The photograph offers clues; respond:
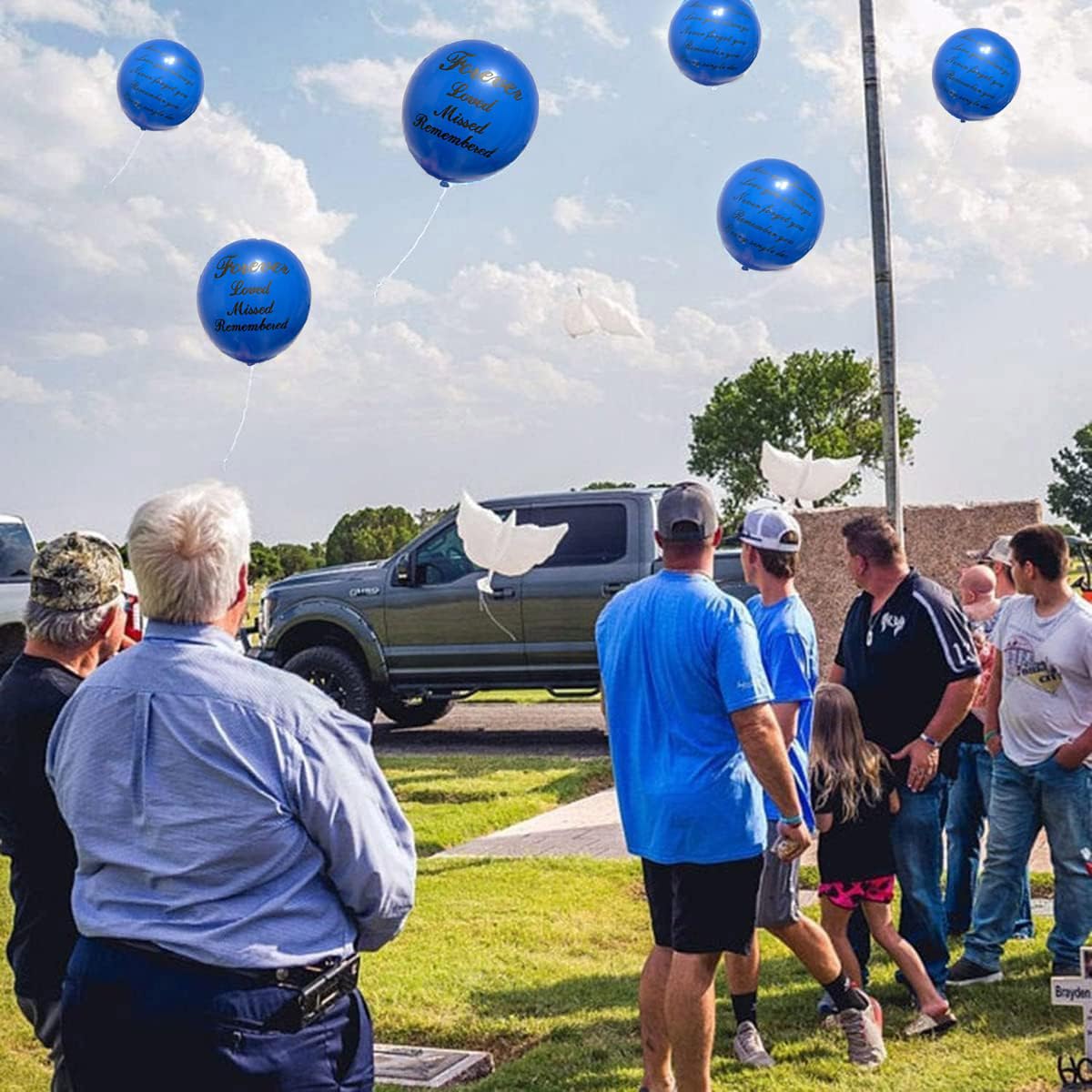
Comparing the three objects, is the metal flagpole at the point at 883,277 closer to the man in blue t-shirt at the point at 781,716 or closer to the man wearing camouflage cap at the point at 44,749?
the man in blue t-shirt at the point at 781,716

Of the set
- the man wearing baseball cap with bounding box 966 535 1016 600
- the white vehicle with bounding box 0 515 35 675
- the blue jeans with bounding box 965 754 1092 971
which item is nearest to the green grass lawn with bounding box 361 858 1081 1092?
the blue jeans with bounding box 965 754 1092 971

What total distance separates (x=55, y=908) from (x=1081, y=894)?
3.71 m

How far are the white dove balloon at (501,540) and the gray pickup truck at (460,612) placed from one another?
98 centimetres

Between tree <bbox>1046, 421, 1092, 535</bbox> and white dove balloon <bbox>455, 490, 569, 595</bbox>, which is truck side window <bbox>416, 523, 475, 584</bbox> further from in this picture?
tree <bbox>1046, 421, 1092, 535</bbox>

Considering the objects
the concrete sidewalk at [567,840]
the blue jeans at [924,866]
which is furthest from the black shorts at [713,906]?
the concrete sidewalk at [567,840]

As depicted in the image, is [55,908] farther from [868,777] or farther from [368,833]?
[868,777]

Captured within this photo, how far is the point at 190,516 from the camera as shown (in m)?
2.60

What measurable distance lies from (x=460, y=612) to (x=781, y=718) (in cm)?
843

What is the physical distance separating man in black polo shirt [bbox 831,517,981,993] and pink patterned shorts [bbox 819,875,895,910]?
0.24m

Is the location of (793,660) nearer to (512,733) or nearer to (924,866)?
(924,866)

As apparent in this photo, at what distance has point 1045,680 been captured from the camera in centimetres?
537

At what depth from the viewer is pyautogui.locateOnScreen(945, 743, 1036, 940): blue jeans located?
20.6ft

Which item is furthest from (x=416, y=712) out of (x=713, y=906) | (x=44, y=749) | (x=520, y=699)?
(x=44, y=749)

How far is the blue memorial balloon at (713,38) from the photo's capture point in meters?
9.15
